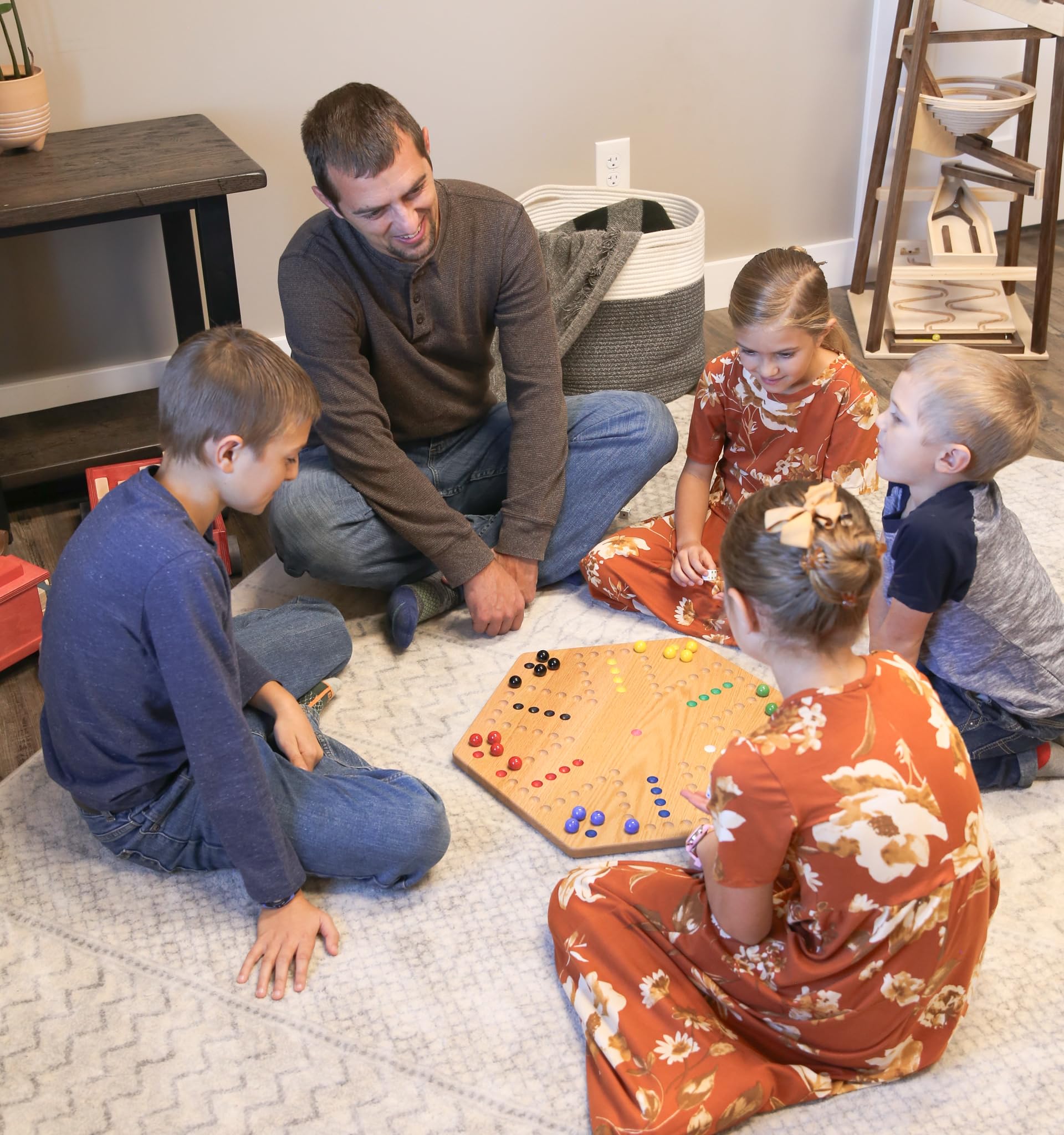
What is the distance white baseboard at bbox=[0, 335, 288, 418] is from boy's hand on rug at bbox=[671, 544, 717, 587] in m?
1.16

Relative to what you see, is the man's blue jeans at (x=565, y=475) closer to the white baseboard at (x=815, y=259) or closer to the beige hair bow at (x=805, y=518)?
the beige hair bow at (x=805, y=518)

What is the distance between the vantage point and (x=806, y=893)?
106cm

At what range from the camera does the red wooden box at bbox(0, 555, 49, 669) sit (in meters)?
1.76

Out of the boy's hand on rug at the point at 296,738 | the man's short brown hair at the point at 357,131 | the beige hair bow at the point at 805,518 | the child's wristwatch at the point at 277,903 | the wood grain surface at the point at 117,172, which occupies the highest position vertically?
the man's short brown hair at the point at 357,131

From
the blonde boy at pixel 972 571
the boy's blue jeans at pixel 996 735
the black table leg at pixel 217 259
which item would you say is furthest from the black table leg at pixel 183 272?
the boy's blue jeans at pixel 996 735

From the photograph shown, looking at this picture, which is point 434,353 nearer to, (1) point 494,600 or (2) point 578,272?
(1) point 494,600

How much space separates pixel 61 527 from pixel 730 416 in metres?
1.24

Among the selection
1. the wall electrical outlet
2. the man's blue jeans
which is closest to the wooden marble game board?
the man's blue jeans

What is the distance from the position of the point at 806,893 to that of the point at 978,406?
0.62 metres

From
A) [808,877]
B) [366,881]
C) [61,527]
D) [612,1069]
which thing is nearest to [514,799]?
[366,881]

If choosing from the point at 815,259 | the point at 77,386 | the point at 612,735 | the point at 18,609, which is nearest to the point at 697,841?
the point at 612,735

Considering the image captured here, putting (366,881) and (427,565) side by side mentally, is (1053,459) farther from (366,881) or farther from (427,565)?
(366,881)

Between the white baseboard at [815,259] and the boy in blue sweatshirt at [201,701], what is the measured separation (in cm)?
185

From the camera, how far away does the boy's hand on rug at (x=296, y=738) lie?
1465mm
